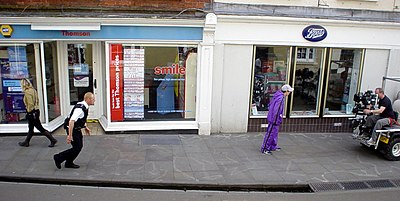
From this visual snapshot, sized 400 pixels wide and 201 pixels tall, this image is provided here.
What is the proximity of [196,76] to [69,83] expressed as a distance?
377cm

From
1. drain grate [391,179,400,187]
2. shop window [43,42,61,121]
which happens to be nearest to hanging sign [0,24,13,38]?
shop window [43,42,61,121]

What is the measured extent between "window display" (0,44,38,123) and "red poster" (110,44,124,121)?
2020 mm

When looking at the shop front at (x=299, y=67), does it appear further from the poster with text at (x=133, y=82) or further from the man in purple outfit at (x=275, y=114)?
the poster with text at (x=133, y=82)

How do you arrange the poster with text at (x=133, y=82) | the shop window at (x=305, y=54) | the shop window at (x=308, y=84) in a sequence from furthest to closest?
1. the shop window at (x=308, y=84)
2. the shop window at (x=305, y=54)
3. the poster with text at (x=133, y=82)

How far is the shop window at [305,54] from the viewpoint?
9.84 m

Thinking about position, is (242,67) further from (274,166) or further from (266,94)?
(274,166)

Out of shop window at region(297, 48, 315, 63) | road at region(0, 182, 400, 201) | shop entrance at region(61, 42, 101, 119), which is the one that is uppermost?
shop window at region(297, 48, 315, 63)

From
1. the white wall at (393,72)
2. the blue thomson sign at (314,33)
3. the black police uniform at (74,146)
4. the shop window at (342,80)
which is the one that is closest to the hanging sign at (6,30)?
the black police uniform at (74,146)

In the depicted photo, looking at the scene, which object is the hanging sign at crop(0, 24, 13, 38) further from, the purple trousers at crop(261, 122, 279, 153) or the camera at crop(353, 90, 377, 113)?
the camera at crop(353, 90, 377, 113)

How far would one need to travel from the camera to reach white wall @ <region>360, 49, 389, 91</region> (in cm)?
1018

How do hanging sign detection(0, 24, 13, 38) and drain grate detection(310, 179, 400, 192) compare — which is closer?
drain grate detection(310, 179, 400, 192)

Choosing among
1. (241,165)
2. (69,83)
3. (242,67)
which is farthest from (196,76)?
(69,83)

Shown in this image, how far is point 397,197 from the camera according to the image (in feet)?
21.0

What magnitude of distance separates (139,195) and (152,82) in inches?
A: 163
